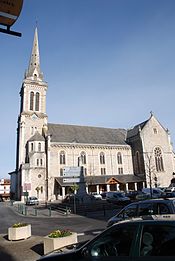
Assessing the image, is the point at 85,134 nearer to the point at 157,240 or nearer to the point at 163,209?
the point at 163,209

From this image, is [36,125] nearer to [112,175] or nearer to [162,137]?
[112,175]

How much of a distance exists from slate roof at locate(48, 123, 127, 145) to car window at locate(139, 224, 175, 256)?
44.5 metres

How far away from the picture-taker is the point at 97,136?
5453cm

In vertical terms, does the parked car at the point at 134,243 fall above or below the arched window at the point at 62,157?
below

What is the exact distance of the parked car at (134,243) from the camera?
3.39 m

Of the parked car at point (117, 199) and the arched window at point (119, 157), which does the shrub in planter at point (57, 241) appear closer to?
the parked car at point (117, 199)

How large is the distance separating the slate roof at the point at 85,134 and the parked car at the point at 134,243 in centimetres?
4406

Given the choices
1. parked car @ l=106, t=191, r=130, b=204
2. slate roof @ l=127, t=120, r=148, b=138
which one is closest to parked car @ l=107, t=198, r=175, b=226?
parked car @ l=106, t=191, r=130, b=204

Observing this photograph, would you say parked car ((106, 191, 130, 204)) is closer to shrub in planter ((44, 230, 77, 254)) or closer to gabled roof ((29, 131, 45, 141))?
gabled roof ((29, 131, 45, 141))

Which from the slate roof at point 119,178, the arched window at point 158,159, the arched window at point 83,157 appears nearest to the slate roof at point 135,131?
the arched window at point 158,159

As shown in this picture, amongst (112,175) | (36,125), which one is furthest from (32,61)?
(112,175)

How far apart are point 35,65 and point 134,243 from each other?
5827cm

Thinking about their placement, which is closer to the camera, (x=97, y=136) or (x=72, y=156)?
(x=72, y=156)

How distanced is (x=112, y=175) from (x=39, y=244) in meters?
41.0
